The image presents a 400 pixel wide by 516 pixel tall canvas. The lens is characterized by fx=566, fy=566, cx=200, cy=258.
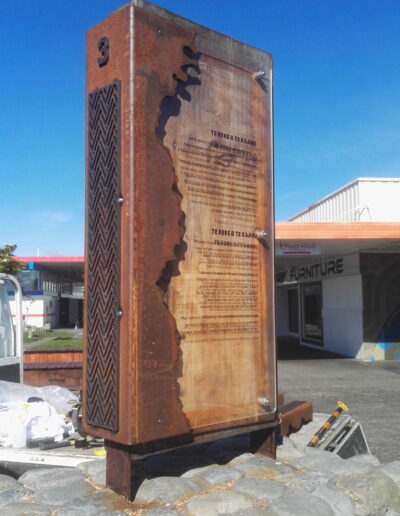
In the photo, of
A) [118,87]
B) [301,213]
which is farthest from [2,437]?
[301,213]

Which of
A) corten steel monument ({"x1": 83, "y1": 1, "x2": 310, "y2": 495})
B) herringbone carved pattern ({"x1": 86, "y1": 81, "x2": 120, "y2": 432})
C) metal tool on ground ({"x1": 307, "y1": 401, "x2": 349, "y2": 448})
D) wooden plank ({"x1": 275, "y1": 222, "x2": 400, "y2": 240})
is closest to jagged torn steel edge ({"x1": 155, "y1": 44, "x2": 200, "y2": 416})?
corten steel monument ({"x1": 83, "y1": 1, "x2": 310, "y2": 495})

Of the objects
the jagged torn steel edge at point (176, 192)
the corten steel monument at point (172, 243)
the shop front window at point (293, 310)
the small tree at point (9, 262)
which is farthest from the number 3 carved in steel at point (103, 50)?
the small tree at point (9, 262)

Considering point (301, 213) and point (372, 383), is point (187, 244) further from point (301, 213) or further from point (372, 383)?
point (301, 213)

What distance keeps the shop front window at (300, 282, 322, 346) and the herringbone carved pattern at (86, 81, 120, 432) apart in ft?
61.8

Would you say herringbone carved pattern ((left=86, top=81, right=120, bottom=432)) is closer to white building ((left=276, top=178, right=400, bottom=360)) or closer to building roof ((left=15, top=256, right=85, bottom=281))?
white building ((left=276, top=178, right=400, bottom=360))

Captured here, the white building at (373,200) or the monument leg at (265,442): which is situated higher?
the white building at (373,200)

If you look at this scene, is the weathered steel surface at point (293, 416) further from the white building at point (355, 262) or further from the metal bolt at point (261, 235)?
the white building at point (355, 262)

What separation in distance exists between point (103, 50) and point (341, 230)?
1180 cm

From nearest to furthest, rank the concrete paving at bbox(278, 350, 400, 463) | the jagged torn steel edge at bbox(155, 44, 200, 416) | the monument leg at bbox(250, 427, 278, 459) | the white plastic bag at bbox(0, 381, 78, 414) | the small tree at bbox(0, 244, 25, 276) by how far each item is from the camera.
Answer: the jagged torn steel edge at bbox(155, 44, 200, 416) → the monument leg at bbox(250, 427, 278, 459) → the white plastic bag at bbox(0, 381, 78, 414) → the concrete paving at bbox(278, 350, 400, 463) → the small tree at bbox(0, 244, 25, 276)

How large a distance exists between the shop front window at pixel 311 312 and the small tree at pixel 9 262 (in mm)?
20231

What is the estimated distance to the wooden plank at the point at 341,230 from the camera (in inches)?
580

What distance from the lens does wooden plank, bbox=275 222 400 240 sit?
14742mm

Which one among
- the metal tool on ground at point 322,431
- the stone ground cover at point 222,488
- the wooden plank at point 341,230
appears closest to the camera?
the stone ground cover at point 222,488

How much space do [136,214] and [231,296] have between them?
1062 millimetres
